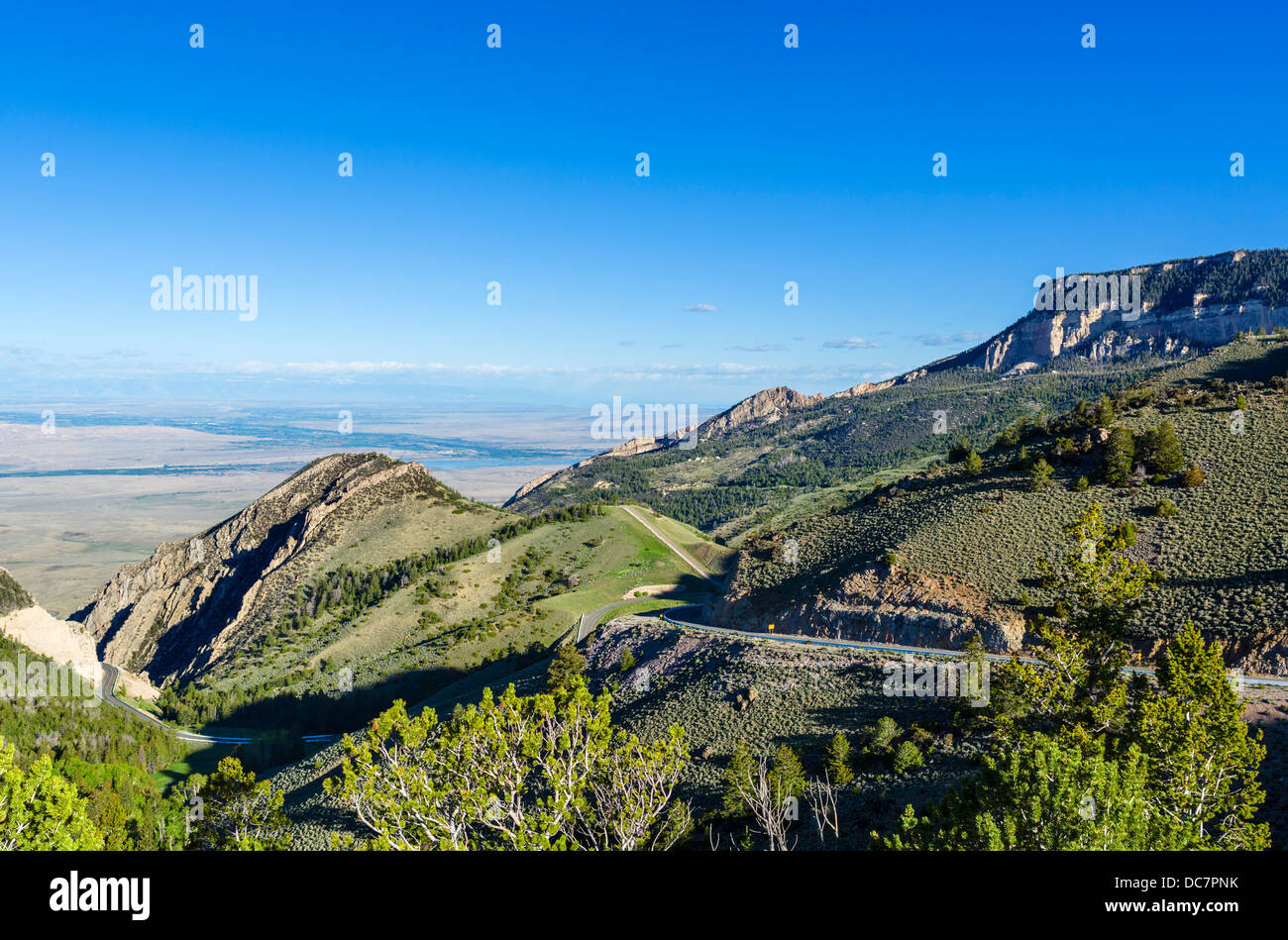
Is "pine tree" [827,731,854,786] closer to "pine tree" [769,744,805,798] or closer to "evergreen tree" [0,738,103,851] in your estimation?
"pine tree" [769,744,805,798]

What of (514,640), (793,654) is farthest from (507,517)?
(793,654)

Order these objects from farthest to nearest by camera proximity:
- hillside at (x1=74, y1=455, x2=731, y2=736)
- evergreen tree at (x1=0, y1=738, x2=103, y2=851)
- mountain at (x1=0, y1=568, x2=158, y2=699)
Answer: mountain at (x1=0, y1=568, x2=158, y2=699), hillside at (x1=74, y1=455, x2=731, y2=736), evergreen tree at (x1=0, y1=738, x2=103, y2=851)

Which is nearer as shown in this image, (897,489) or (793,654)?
(793,654)

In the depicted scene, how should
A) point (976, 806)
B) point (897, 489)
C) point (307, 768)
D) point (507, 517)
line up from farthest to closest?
1. point (507, 517)
2. point (897, 489)
3. point (307, 768)
4. point (976, 806)

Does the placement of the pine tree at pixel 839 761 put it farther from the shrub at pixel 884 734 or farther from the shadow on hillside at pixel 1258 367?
the shadow on hillside at pixel 1258 367

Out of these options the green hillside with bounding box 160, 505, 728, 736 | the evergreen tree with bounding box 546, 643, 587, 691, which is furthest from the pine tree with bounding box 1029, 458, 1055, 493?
the green hillside with bounding box 160, 505, 728, 736

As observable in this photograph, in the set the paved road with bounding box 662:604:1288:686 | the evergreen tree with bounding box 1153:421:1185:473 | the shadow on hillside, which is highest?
the shadow on hillside
